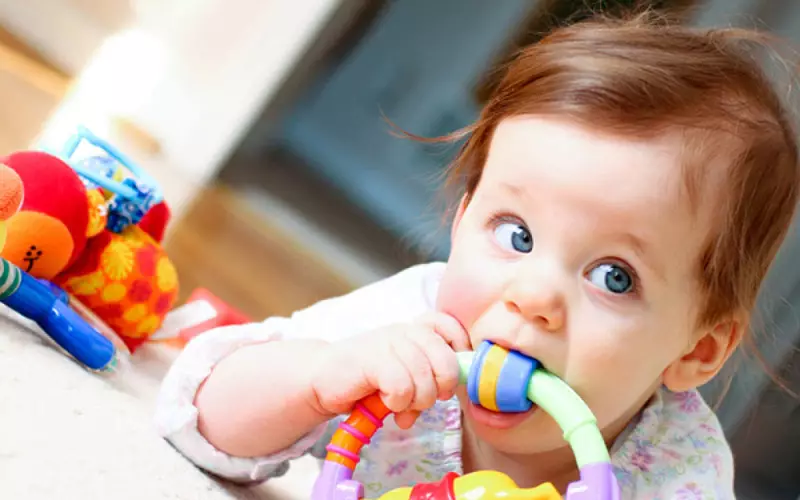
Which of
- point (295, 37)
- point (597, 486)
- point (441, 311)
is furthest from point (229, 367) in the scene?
point (295, 37)

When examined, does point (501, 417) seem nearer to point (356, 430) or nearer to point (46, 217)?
point (356, 430)

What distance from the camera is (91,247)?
2.86ft

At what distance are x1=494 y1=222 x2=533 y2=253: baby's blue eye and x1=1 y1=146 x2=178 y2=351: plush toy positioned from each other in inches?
16.1

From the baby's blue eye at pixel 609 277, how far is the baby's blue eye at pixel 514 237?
5 cm

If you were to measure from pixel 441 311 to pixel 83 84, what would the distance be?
145 centimetres

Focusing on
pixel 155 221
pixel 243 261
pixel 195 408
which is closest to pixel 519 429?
pixel 195 408

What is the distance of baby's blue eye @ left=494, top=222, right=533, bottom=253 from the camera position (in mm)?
644

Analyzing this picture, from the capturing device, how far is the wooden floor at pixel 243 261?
162cm

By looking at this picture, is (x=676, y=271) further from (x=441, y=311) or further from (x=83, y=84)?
(x=83, y=84)

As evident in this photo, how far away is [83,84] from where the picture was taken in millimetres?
1872

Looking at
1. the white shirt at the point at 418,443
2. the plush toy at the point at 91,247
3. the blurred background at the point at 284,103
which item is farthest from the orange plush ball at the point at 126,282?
the blurred background at the point at 284,103

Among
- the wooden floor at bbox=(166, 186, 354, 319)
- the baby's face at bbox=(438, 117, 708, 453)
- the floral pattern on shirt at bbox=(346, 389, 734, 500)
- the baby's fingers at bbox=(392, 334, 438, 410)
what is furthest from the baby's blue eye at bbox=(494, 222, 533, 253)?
the wooden floor at bbox=(166, 186, 354, 319)

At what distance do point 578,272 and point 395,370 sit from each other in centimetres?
15

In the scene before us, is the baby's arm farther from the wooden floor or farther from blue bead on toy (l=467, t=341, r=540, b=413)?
the wooden floor
